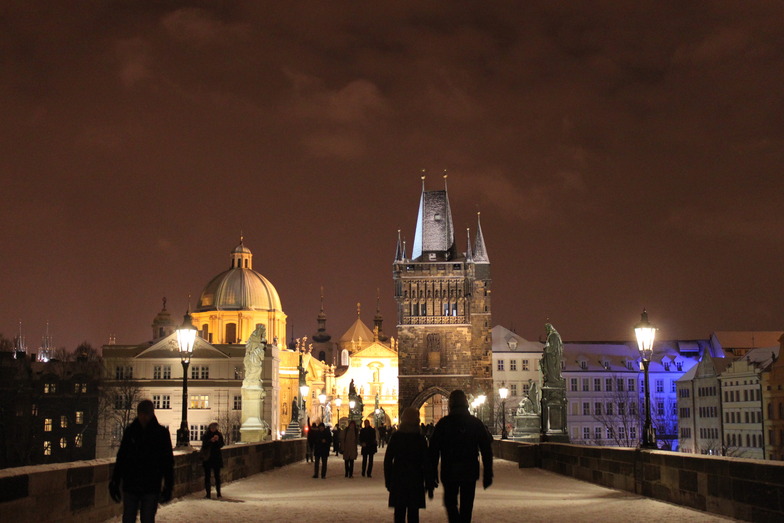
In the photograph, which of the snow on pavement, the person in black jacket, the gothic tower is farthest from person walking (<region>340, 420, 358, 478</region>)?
the gothic tower

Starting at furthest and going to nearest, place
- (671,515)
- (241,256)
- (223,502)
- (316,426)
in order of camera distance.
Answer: (241,256) → (316,426) → (223,502) → (671,515)

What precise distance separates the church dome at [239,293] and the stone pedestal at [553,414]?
86947 mm

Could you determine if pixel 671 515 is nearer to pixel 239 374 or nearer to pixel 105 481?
pixel 105 481

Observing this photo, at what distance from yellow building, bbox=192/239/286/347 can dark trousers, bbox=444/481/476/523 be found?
105781 millimetres

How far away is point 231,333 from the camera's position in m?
118

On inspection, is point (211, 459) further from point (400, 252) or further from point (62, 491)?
point (400, 252)

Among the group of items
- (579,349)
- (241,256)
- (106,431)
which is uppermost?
(241,256)

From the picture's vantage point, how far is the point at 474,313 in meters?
105

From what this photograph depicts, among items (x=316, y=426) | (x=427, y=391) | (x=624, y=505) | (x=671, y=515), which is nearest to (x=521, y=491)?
(x=624, y=505)

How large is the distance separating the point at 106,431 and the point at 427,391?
1187 inches

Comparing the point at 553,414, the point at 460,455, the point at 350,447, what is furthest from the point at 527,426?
the point at 460,455

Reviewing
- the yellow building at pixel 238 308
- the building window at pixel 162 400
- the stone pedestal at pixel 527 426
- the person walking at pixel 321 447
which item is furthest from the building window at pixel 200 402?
the person walking at pixel 321 447

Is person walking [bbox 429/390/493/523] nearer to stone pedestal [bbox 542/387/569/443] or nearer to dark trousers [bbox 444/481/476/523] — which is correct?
dark trousers [bbox 444/481/476/523]

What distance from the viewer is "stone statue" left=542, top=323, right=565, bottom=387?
107ft
